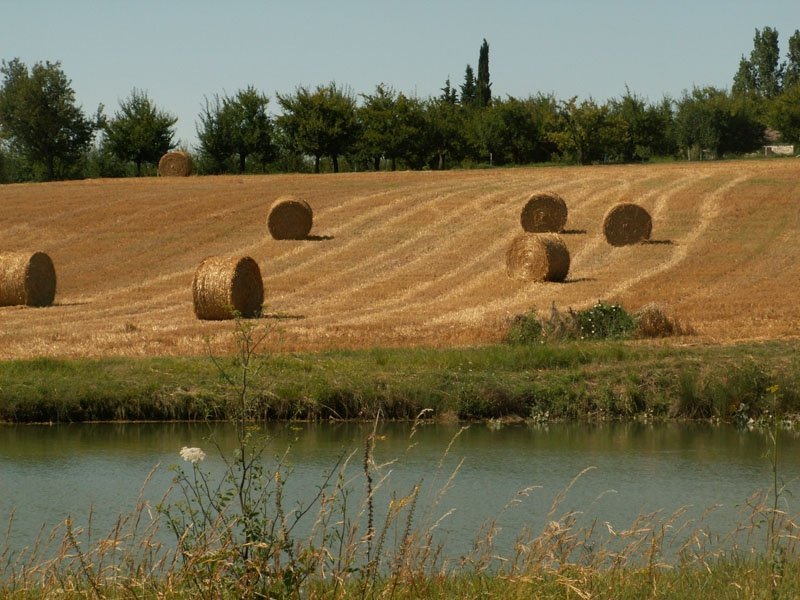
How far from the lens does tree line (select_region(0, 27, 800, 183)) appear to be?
65750mm

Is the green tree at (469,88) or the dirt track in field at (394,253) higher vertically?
the green tree at (469,88)

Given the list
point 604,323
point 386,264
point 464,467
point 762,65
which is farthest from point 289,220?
point 762,65

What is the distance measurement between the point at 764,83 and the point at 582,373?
351 ft

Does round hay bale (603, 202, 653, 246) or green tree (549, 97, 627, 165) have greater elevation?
green tree (549, 97, 627, 165)

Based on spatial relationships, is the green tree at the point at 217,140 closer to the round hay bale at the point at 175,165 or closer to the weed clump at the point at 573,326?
the round hay bale at the point at 175,165

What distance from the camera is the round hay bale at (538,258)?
2962cm

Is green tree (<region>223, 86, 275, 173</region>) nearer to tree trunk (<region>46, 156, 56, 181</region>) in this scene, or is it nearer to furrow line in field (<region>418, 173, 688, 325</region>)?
tree trunk (<region>46, 156, 56, 181</region>)

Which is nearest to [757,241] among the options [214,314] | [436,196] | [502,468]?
[436,196]

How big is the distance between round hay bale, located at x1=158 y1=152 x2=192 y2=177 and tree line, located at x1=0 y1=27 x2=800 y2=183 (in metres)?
8.72

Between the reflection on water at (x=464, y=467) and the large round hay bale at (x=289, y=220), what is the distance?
816 inches

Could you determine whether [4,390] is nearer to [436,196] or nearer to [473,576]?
[473,576]

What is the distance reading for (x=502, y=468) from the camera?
47.3 ft

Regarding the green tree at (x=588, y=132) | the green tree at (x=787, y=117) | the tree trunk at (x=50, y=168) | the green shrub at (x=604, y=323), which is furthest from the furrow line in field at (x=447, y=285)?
the tree trunk at (x=50, y=168)

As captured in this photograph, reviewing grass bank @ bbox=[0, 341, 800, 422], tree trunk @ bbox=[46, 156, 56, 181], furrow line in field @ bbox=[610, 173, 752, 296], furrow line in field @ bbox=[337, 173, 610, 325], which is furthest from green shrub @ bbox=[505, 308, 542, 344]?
tree trunk @ bbox=[46, 156, 56, 181]
